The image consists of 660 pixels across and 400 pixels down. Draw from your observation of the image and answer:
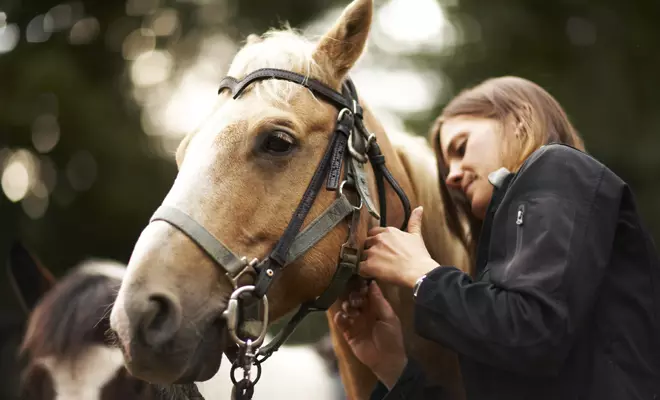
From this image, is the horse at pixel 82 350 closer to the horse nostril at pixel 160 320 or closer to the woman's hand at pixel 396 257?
the horse nostril at pixel 160 320

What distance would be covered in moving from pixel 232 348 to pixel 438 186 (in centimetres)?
104

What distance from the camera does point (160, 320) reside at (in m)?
1.78

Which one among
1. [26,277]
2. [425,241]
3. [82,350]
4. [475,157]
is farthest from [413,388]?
[26,277]

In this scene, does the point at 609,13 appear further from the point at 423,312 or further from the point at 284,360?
the point at 423,312

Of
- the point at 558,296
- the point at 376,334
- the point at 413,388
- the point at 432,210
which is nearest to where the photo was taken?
the point at 558,296

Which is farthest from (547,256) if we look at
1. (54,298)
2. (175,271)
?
(54,298)

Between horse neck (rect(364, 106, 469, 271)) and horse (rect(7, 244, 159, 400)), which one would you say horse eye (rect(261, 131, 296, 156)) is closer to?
horse neck (rect(364, 106, 469, 271))

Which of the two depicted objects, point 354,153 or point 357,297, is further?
point 357,297

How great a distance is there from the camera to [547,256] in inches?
68.9

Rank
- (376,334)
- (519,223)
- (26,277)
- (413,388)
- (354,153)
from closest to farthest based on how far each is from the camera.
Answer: (519,223) < (354,153) < (413,388) < (376,334) < (26,277)

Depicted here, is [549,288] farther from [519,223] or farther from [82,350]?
[82,350]

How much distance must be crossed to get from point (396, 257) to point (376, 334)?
524 millimetres

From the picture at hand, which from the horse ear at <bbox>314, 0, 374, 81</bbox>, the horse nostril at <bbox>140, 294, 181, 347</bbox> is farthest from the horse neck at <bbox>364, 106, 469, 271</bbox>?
the horse nostril at <bbox>140, 294, 181, 347</bbox>

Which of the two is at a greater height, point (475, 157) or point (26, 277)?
point (475, 157)
